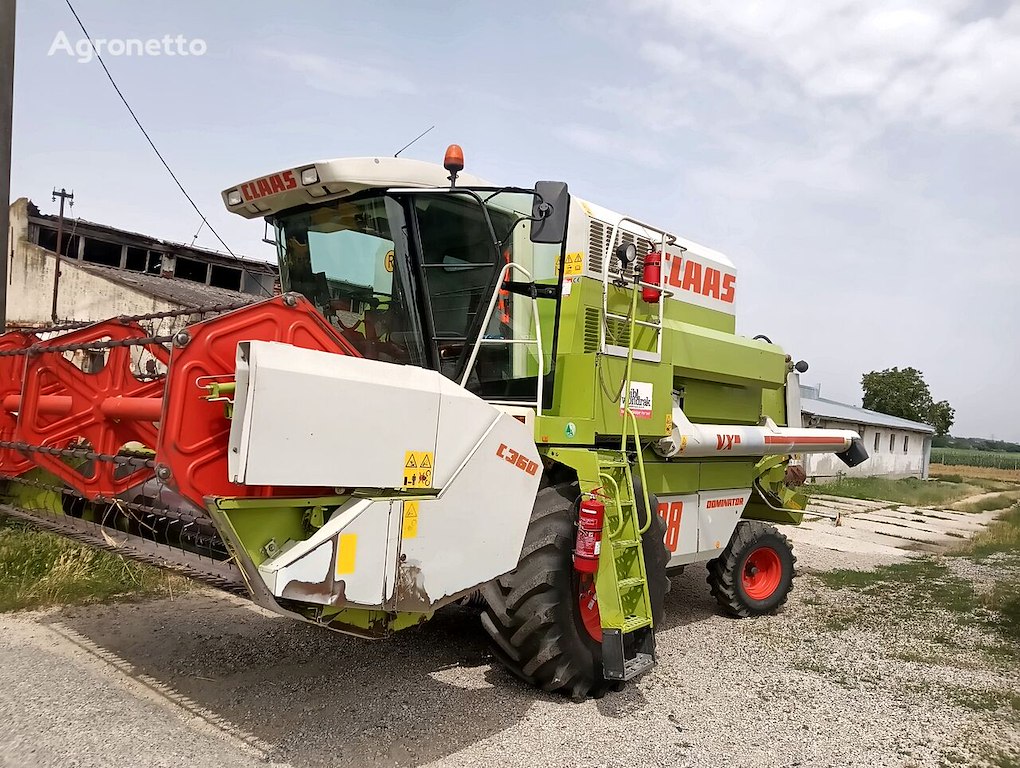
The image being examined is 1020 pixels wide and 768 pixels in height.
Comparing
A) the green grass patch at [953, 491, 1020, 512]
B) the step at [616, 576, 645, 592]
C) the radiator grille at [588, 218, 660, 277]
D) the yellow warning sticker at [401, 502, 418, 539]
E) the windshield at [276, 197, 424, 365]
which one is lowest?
the green grass patch at [953, 491, 1020, 512]

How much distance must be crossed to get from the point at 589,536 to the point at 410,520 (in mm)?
1135

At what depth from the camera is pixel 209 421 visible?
3.14 metres

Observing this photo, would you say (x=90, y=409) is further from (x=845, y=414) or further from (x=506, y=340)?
(x=845, y=414)

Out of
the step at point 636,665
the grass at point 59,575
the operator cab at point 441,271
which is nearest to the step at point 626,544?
the step at point 636,665

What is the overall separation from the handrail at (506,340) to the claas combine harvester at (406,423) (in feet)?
0.06

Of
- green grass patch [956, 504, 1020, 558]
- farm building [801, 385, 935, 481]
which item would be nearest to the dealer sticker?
green grass patch [956, 504, 1020, 558]

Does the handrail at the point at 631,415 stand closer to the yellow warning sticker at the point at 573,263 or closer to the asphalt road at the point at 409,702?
the yellow warning sticker at the point at 573,263

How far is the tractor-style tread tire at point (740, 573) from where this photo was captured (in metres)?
6.37

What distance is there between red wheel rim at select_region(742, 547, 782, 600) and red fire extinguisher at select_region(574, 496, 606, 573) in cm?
320

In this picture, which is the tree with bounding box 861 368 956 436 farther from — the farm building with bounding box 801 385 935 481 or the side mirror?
the side mirror

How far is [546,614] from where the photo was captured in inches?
160

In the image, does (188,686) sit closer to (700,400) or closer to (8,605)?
(8,605)

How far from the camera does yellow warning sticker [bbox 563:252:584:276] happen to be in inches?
191

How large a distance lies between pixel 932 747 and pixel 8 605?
5.99 meters
